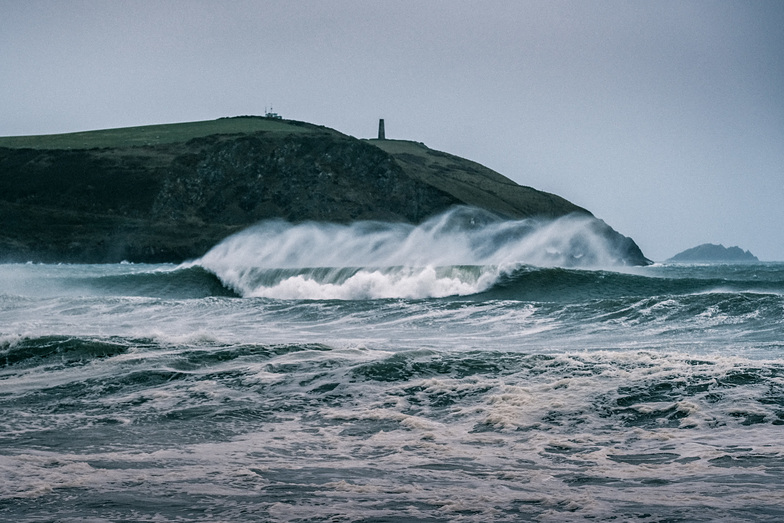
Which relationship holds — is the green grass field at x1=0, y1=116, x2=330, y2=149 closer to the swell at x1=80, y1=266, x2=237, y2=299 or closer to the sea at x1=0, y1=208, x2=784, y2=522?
the swell at x1=80, y1=266, x2=237, y2=299

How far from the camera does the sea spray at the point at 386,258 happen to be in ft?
86.5

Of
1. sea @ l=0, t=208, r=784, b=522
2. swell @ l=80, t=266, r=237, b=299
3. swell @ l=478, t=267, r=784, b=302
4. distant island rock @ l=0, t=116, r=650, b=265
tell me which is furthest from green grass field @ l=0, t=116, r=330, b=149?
sea @ l=0, t=208, r=784, b=522

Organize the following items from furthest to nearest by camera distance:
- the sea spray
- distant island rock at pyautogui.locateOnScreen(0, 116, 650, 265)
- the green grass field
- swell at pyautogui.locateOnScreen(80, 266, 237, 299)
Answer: the green grass field
distant island rock at pyautogui.locateOnScreen(0, 116, 650, 265)
swell at pyautogui.locateOnScreen(80, 266, 237, 299)
the sea spray

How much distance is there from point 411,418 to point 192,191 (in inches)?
3171

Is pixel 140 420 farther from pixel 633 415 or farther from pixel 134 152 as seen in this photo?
pixel 134 152

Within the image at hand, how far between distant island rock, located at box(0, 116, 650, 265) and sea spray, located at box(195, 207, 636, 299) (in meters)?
3.98

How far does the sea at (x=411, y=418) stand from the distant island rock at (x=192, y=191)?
5943 cm

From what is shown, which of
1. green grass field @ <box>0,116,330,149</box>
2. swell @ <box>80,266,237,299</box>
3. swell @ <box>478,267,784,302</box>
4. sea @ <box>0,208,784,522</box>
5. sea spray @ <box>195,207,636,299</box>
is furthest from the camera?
green grass field @ <box>0,116,330,149</box>

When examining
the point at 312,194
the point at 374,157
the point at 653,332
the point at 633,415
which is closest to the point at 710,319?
the point at 653,332

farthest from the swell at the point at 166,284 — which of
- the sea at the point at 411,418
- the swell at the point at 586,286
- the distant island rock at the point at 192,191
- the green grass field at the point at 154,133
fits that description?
the green grass field at the point at 154,133

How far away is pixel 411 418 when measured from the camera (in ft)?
24.2

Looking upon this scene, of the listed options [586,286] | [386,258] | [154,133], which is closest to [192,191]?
[154,133]

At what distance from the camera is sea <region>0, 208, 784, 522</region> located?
4926 millimetres

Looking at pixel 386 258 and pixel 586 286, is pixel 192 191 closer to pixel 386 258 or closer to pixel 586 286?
pixel 386 258
